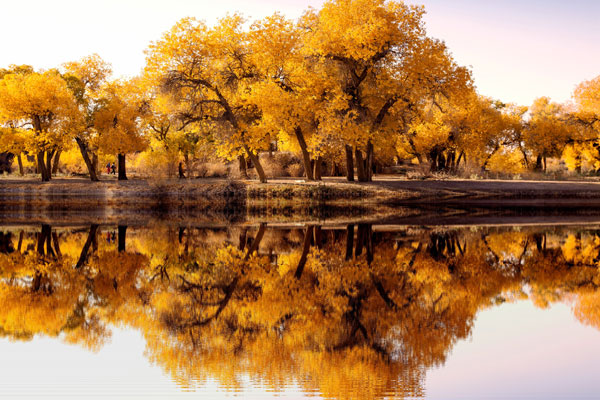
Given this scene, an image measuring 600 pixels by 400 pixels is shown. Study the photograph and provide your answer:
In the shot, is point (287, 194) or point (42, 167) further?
point (42, 167)

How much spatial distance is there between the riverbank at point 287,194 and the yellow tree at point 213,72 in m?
3.15

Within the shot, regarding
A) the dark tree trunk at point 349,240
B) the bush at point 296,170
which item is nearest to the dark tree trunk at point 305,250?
the dark tree trunk at point 349,240

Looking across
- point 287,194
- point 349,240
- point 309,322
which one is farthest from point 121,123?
point 309,322

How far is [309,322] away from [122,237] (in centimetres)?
1324

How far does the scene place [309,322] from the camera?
813 cm

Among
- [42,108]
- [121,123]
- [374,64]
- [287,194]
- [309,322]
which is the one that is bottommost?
[309,322]

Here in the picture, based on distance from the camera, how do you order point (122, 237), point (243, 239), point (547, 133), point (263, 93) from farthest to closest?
point (547, 133) → point (263, 93) → point (122, 237) → point (243, 239)

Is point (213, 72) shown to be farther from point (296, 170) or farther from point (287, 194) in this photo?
point (296, 170)

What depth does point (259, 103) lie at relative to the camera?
1361 inches

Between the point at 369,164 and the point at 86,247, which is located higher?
the point at 369,164

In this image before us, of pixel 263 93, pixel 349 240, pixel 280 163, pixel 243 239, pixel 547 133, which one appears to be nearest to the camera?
pixel 349 240

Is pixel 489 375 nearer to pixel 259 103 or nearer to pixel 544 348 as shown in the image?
pixel 544 348

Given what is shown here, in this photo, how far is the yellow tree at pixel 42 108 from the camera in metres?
40.5

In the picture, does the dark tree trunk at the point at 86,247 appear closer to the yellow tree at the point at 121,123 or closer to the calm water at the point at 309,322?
the calm water at the point at 309,322
